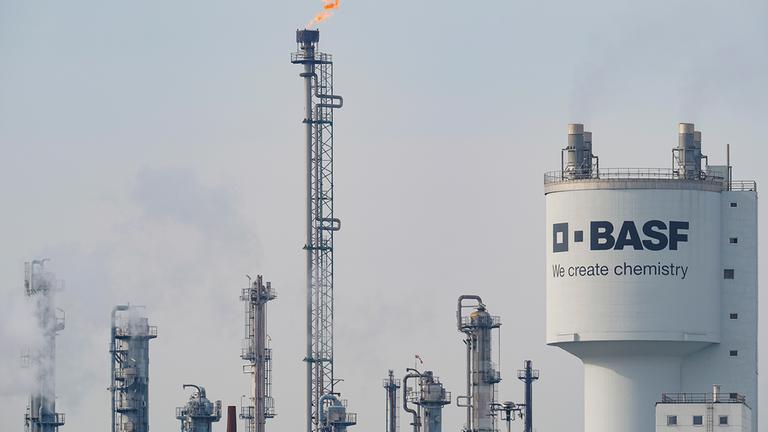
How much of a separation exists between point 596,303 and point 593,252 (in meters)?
2.57

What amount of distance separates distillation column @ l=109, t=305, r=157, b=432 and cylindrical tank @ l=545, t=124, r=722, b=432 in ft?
79.2

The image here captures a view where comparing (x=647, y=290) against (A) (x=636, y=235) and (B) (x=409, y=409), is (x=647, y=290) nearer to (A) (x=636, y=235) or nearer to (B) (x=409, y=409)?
(A) (x=636, y=235)

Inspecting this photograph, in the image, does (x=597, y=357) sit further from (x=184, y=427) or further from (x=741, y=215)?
(x=184, y=427)

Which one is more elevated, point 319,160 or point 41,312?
point 319,160

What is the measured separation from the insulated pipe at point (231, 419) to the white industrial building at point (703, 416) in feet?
87.6

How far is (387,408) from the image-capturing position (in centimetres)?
14788

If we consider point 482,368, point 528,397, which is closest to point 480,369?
point 482,368

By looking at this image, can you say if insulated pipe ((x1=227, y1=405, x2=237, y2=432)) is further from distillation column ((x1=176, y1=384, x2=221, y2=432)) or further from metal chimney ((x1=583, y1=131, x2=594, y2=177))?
metal chimney ((x1=583, y1=131, x2=594, y2=177))

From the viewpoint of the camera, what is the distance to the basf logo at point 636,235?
120 meters

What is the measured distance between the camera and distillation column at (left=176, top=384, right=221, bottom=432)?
438 ft

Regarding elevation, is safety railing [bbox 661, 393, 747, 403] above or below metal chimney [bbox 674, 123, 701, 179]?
below

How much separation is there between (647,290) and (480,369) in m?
10.7

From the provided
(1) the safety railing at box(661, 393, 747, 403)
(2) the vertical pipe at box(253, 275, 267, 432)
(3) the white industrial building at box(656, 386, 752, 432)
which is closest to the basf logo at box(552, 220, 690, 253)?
(1) the safety railing at box(661, 393, 747, 403)

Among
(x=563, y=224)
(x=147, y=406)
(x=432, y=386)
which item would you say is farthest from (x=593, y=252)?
(x=147, y=406)
